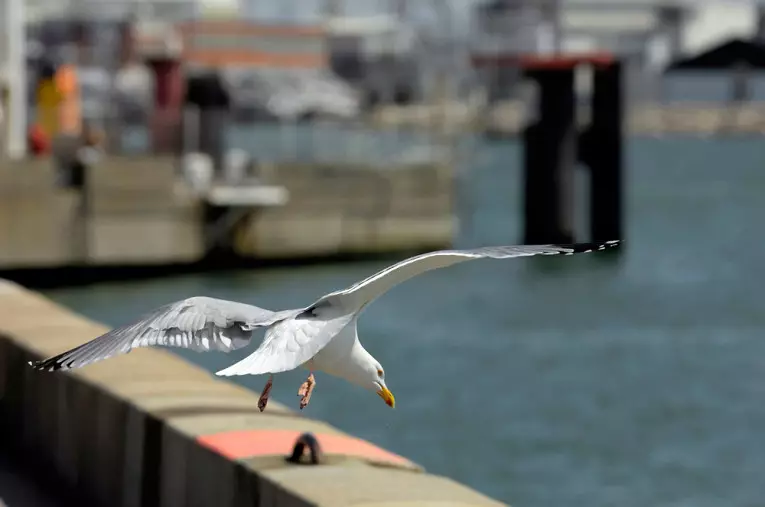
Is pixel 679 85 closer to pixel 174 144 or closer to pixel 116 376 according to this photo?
pixel 174 144

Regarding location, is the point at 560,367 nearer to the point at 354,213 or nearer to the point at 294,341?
the point at 354,213

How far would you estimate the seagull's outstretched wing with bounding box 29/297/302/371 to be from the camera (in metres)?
7.48

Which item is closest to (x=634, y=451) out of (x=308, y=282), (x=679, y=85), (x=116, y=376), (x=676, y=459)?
(x=676, y=459)

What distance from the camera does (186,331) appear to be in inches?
303

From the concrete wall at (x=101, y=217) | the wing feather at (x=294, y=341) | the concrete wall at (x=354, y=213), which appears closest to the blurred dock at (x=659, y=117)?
the concrete wall at (x=354, y=213)

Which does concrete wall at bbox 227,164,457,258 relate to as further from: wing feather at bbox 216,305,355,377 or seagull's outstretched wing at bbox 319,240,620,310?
wing feather at bbox 216,305,355,377

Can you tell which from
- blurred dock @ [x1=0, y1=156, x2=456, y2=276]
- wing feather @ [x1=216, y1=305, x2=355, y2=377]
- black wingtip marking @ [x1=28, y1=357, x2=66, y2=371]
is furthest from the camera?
blurred dock @ [x1=0, y1=156, x2=456, y2=276]

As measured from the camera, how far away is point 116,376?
10.0 m

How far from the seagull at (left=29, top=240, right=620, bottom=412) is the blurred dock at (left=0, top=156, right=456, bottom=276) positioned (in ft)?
68.1

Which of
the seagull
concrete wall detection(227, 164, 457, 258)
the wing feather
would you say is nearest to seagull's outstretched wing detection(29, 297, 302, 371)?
the seagull

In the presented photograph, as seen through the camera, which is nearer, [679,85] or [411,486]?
[411,486]

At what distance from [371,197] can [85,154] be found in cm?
491

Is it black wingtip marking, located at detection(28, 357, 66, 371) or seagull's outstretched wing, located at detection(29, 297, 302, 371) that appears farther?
seagull's outstretched wing, located at detection(29, 297, 302, 371)

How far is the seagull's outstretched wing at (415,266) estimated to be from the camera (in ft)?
24.3
